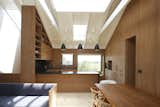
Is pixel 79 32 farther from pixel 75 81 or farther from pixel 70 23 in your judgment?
pixel 75 81

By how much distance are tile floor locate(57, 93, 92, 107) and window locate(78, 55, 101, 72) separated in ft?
12.1

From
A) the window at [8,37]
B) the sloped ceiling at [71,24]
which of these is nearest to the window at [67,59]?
the sloped ceiling at [71,24]

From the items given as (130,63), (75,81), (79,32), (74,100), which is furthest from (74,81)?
(130,63)

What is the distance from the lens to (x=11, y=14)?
686 centimetres

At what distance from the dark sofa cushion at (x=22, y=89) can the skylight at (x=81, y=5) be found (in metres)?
2.37

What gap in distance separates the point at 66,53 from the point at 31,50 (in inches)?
194

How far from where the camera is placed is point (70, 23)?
727 centimetres

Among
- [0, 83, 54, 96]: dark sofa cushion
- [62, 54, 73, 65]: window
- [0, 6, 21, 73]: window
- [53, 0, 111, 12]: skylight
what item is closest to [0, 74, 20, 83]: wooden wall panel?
[0, 6, 21, 73]: window

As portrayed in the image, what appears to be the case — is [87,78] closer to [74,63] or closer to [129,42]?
[129,42]

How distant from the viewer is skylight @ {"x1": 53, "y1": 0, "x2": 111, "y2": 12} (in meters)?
5.49

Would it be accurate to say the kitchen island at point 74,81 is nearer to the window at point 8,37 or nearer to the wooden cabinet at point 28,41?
the window at point 8,37

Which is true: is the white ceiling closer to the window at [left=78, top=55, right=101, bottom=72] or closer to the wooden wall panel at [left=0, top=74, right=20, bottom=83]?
the window at [left=78, top=55, right=101, bottom=72]

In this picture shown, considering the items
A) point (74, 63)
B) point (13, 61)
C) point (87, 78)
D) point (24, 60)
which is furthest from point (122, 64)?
point (74, 63)

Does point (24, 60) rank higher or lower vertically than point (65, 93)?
higher
